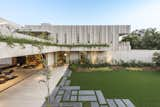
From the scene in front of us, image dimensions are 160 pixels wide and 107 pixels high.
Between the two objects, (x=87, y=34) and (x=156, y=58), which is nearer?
(x=156, y=58)

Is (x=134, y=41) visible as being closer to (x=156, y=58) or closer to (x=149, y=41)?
(x=149, y=41)

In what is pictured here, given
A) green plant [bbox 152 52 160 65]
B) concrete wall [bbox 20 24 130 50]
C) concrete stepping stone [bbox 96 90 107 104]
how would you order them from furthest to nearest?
concrete wall [bbox 20 24 130 50], green plant [bbox 152 52 160 65], concrete stepping stone [bbox 96 90 107 104]

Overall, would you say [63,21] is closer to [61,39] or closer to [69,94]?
[61,39]

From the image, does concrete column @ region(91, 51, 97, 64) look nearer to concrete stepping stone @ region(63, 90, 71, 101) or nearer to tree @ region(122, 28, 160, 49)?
tree @ region(122, 28, 160, 49)

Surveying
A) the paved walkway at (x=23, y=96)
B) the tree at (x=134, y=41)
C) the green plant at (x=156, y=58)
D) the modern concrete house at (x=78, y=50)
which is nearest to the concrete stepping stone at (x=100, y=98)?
the paved walkway at (x=23, y=96)

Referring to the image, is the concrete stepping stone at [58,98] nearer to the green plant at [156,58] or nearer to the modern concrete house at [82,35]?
the modern concrete house at [82,35]

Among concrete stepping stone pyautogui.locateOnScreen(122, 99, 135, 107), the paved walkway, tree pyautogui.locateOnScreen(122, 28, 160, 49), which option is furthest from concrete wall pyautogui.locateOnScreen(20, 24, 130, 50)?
concrete stepping stone pyautogui.locateOnScreen(122, 99, 135, 107)

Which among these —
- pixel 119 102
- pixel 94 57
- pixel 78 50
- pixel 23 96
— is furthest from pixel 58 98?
pixel 94 57

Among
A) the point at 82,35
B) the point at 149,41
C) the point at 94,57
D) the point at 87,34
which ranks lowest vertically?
the point at 94,57

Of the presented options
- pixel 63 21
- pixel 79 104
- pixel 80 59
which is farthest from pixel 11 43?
pixel 63 21

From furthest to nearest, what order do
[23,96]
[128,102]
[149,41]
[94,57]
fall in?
[149,41] < [94,57] < [23,96] < [128,102]

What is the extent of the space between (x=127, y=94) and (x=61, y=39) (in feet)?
42.9

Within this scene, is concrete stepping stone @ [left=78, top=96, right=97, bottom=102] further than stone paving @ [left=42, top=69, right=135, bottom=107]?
Answer: Yes

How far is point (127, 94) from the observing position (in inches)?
299
